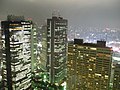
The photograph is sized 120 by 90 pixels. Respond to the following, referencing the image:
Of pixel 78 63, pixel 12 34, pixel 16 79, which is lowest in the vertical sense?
pixel 16 79

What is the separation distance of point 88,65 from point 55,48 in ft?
8.48

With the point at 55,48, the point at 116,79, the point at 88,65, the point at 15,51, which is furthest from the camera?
the point at 55,48

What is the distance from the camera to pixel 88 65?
700cm

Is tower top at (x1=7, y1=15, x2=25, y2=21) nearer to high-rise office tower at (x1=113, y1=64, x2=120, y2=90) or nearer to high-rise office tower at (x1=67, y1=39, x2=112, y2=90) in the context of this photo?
high-rise office tower at (x1=67, y1=39, x2=112, y2=90)

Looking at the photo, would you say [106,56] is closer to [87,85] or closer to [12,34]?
[87,85]

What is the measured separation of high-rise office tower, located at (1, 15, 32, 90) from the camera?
6.09 meters

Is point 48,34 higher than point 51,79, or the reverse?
point 48,34

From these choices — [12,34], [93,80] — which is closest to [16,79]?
[12,34]

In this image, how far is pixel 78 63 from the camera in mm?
7273

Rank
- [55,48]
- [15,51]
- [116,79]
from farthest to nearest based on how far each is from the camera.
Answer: [55,48] < [116,79] < [15,51]

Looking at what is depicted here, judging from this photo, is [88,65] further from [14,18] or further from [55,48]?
[14,18]

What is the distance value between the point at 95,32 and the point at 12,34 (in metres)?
3.72

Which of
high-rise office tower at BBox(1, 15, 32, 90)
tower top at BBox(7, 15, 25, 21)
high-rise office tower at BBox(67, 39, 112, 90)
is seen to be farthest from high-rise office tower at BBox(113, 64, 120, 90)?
tower top at BBox(7, 15, 25, 21)

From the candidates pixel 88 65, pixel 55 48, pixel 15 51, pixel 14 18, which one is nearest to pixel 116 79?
pixel 88 65
